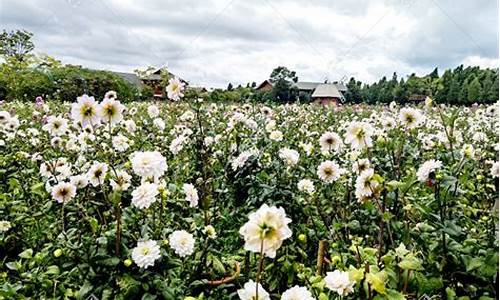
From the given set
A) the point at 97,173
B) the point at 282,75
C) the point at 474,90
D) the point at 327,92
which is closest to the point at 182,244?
the point at 97,173

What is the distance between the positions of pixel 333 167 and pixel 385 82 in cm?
1382

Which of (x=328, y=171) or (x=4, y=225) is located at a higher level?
(x=328, y=171)

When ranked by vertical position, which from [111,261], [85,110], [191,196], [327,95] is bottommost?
[111,261]

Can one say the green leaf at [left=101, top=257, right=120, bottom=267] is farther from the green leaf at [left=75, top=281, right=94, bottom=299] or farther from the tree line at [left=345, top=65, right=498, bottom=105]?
the tree line at [left=345, top=65, right=498, bottom=105]

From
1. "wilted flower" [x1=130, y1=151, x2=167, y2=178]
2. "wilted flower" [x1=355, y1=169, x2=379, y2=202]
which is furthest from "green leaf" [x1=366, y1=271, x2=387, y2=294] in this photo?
"wilted flower" [x1=130, y1=151, x2=167, y2=178]

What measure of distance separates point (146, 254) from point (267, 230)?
1.54 ft

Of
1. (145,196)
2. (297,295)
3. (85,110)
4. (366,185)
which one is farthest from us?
(85,110)

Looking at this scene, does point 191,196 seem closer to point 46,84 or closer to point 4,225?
point 4,225

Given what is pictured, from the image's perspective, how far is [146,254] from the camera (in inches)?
44.6

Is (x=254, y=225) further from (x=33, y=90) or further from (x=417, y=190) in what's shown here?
(x=33, y=90)

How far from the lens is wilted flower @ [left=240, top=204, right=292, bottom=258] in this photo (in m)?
0.77

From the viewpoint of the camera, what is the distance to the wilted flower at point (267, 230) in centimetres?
77

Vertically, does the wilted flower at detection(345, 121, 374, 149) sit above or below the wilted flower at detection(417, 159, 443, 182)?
above

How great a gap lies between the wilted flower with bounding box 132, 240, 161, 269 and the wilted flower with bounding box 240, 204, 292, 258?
414 mm
